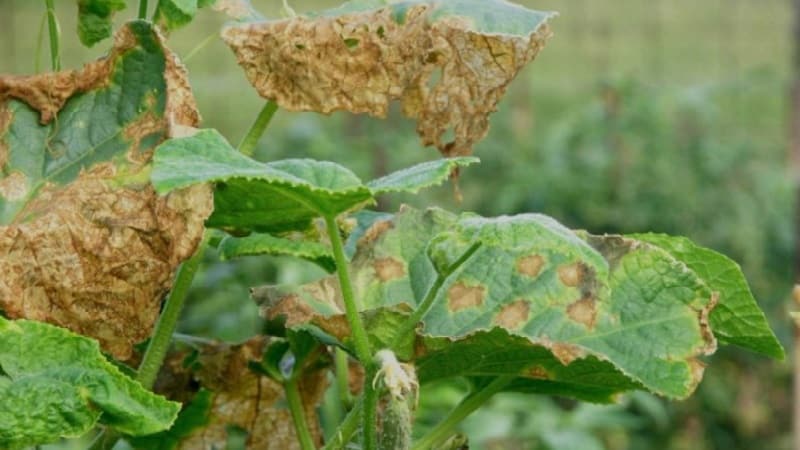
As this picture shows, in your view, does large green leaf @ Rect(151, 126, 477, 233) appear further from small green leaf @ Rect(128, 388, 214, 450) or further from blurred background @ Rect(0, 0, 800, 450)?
blurred background @ Rect(0, 0, 800, 450)

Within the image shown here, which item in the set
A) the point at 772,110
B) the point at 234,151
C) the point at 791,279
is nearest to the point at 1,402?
the point at 234,151

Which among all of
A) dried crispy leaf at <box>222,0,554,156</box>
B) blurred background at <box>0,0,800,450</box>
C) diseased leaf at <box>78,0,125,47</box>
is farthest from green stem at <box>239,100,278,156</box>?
blurred background at <box>0,0,800,450</box>

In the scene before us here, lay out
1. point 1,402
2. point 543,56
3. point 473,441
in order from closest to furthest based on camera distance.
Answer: point 1,402 < point 473,441 < point 543,56

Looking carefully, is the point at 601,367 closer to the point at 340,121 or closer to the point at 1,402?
the point at 1,402

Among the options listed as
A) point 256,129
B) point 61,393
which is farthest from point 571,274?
point 61,393

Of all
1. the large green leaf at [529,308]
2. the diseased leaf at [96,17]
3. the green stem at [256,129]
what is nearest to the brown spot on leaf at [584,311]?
the large green leaf at [529,308]

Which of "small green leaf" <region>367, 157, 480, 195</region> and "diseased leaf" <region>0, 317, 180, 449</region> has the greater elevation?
"small green leaf" <region>367, 157, 480, 195</region>
